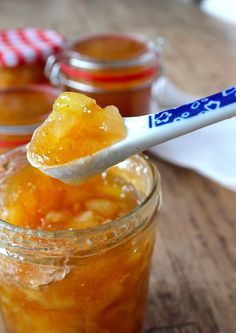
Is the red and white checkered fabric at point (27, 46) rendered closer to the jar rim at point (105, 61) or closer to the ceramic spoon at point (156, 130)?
the jar rim at point (105, 61)

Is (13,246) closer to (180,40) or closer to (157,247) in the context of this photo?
(157,247)

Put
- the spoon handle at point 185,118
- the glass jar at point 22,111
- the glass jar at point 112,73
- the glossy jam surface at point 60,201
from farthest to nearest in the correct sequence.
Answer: the glass jar at point 112,73
the glass jar at point 22,111
the glossy jam surface at point 60,201
the spoon handle at point 185,118

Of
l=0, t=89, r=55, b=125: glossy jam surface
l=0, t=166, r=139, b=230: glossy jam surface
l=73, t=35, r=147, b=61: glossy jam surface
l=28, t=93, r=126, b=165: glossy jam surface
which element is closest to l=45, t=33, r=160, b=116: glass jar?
l=73, t=35, r=147, b=61: glossy jam surface

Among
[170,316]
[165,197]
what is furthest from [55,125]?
[165,197]

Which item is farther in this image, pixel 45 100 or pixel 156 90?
pixel 156 90

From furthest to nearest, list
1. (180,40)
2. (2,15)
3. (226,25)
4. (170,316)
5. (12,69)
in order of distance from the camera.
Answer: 1. (2,15)
2. (226,25)
3. (180,40)
4. (12,69)
5. (170,316)

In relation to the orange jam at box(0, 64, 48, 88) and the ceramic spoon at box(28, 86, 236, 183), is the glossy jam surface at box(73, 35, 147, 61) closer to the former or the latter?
the orange jam at box(0, 64, 48, 88)

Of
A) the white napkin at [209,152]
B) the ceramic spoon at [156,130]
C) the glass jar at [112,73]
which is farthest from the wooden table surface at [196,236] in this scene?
the ceramic spoon at [156,130]
